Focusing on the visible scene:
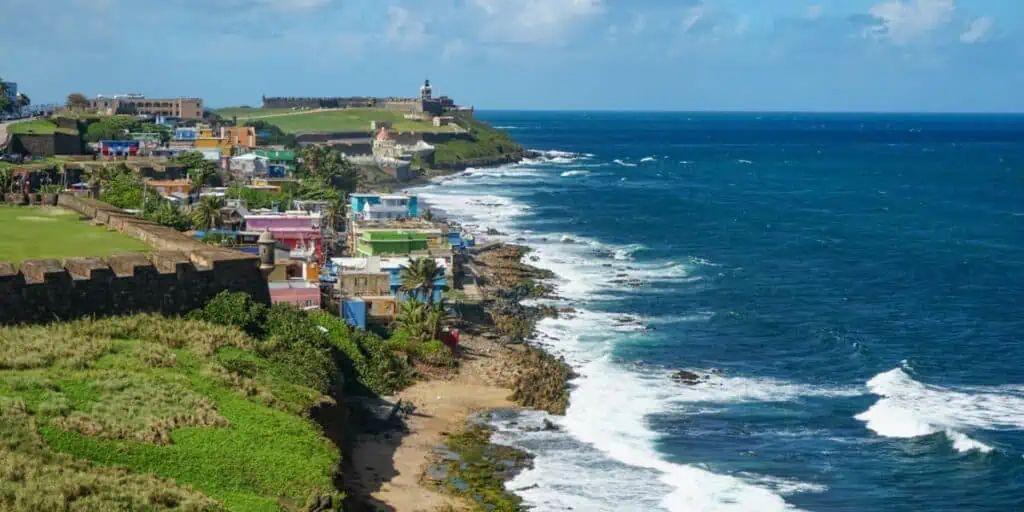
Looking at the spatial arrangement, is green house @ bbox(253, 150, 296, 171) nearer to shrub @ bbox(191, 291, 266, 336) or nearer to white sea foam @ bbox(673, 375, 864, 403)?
white sea foam @ bbox(673, 375, 864, 403)

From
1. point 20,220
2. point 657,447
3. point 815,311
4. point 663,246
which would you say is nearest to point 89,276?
point 20,220

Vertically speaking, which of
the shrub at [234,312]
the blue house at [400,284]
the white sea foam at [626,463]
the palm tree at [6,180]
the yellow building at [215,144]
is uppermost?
the yellow building at [215,144]

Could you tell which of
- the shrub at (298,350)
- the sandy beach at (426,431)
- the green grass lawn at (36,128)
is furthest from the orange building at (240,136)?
the shrub at (298,350)

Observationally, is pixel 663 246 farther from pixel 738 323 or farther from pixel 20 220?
pixel 20 220

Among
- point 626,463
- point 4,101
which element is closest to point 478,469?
point 626,463

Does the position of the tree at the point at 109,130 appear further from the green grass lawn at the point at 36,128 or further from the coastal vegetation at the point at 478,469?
the coastal vegetation at the point at 478,469

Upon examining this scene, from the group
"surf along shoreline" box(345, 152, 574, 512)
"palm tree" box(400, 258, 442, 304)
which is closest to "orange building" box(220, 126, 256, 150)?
"surf along shoreline" box(345, 152, 574, 512)
